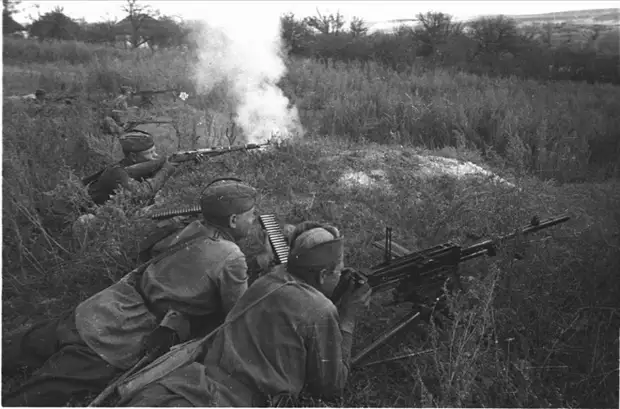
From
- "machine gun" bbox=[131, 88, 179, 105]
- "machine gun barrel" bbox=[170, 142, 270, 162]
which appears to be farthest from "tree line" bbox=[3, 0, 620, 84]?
"machine gun barrel" bbox=[170, 142, 270, 162]

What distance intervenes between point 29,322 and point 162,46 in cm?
1678

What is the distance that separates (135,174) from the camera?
5156 mm

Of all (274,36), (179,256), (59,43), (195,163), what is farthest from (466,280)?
(59,43)

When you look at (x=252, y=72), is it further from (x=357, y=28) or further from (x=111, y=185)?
(x=357, y=28)

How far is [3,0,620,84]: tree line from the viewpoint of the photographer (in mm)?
11234

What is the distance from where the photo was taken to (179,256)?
291cm

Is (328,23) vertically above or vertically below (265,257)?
above

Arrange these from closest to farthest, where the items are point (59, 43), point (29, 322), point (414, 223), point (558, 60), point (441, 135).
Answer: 1. point (29, 322)
2. point (414, 223)
3. point (441, 135)
4. point (558, 60)
5. point (59, 43)

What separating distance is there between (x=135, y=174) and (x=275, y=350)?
352cm

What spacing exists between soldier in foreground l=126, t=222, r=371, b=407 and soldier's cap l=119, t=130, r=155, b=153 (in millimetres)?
3378

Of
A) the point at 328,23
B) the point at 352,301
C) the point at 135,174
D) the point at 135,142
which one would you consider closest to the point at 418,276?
the point at 352,301

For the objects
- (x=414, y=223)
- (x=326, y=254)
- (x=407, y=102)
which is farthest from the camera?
(x=407, y=102)

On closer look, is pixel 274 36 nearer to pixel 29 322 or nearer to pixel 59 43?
pixel 29 322

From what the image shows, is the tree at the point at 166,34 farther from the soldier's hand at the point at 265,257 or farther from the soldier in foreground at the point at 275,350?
the soldier in foreground at the point at 275,350
